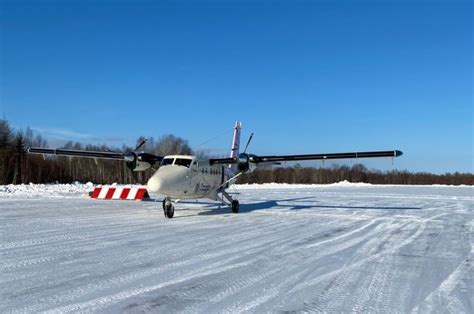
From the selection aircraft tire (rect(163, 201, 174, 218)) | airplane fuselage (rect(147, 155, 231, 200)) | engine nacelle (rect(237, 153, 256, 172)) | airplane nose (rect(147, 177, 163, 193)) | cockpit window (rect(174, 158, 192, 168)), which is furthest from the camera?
engine nacelle (rect(237, 153, 256, 172))

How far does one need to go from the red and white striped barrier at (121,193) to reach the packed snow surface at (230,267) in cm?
963

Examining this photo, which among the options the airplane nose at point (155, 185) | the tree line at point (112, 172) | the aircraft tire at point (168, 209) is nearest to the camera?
the airplane nose at point (155, 185)

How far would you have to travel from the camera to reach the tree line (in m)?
45.8

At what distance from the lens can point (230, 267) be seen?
751cm

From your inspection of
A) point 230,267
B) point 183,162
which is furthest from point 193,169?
point 230,267

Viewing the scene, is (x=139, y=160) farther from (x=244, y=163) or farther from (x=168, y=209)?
(x=168, y=209)

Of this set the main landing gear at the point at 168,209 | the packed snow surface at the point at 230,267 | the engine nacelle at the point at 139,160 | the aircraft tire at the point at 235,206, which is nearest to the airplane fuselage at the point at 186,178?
the main landing gear at the point at 168,209

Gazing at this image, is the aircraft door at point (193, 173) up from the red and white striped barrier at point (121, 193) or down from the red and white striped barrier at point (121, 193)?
up

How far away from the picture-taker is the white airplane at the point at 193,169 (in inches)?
615

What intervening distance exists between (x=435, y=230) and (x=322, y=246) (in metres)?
5.51

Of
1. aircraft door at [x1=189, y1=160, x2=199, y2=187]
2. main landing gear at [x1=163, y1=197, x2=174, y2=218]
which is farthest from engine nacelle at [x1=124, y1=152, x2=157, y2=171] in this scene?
main landing gear at [x1=163, y1=197, x2=174, y2=218]

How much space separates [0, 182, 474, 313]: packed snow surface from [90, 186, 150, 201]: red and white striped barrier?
9631 mm

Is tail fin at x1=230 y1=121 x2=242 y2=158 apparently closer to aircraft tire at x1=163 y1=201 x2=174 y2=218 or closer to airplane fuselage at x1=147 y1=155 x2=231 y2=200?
airplane fuselage at x1=147 y1=155 x2=231 y2=200

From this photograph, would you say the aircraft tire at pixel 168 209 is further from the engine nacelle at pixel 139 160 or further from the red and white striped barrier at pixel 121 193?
the red and white striped barrier at pixel 121 193
